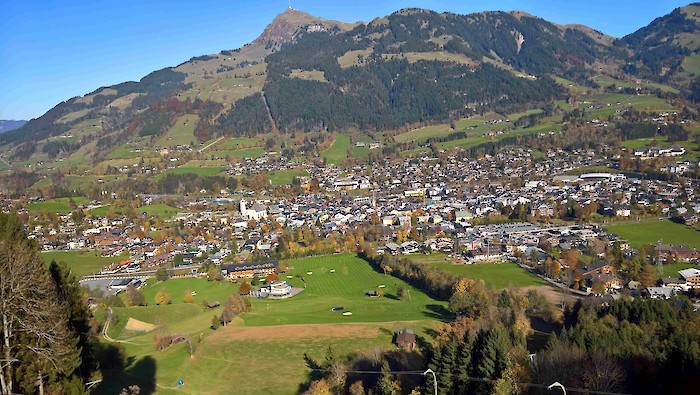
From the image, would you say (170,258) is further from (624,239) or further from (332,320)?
(624,239)

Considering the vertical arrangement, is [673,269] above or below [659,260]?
below

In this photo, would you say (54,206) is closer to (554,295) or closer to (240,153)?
(240,153)

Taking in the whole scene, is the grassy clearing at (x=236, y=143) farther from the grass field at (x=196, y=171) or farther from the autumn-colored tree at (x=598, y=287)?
the autumn-colored tree at (x=598, y=287)

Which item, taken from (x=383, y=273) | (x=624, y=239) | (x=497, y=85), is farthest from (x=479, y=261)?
(x=497, y=85)

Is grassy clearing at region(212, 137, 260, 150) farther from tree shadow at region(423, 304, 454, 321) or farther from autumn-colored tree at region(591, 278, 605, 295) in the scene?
autumn-colored tree at region(591, 278, 605, 295)

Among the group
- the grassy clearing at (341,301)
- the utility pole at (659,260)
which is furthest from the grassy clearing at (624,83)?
the grassy clearing at (341,301)

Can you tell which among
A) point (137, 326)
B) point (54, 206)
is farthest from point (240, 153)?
point (137, 326)

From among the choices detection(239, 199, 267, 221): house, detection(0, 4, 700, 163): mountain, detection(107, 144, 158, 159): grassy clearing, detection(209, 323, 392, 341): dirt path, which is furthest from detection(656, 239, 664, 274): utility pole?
detection(107, 144, 158, 159): grassy clearing
